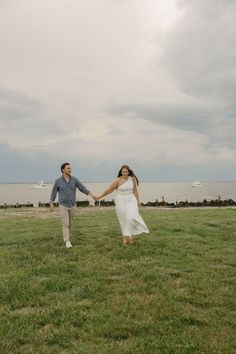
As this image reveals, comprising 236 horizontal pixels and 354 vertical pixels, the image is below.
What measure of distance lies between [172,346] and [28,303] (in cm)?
365

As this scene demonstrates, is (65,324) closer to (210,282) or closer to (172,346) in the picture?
(172,346)

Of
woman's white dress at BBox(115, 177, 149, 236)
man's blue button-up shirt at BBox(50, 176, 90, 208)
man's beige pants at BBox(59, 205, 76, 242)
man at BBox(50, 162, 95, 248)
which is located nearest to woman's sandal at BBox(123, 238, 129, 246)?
→ woman's white dress at BBox(115, 177, 149, 236)

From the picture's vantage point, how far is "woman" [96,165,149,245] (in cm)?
1544

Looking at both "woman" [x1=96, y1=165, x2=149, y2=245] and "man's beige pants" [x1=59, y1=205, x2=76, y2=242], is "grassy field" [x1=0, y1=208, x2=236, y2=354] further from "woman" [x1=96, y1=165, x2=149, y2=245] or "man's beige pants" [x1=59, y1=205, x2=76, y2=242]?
"man's beige pants" [x1=59, y1=205, x2=76, y2=242]

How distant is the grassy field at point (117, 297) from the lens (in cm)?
714

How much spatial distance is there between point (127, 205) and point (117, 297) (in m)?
6.54

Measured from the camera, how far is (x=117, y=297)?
9383mm

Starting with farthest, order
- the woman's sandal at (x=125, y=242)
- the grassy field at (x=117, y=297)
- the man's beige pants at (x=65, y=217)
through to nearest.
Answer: the woman's sandal at (x=125, y=242)
the man's beige pants at (x=65, y=217)
the grassy field at (x=117, y=297)

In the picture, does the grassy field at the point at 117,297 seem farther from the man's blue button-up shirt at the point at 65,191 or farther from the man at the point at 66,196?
the man's blue button-up shirt at the point at 65,191

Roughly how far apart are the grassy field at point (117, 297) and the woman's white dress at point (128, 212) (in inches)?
22.6

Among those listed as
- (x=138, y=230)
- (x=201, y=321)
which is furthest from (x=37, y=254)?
(x=201, y=321)

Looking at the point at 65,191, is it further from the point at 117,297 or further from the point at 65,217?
the point at 117,297

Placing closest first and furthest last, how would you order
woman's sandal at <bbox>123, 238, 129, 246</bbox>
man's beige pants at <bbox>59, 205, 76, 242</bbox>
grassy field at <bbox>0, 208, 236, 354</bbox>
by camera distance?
grassy field at <bbox>0, 208, 236, 354</bbox>
man's beige pants at <bbox>59, 205, 76, 242</bbox>
woman's sandal at <bbox>123, 238, 129, 246</bbox>

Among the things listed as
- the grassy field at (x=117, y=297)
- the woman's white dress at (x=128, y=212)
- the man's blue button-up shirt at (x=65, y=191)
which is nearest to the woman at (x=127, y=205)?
the woman's white dress at (x=128, y=212)
